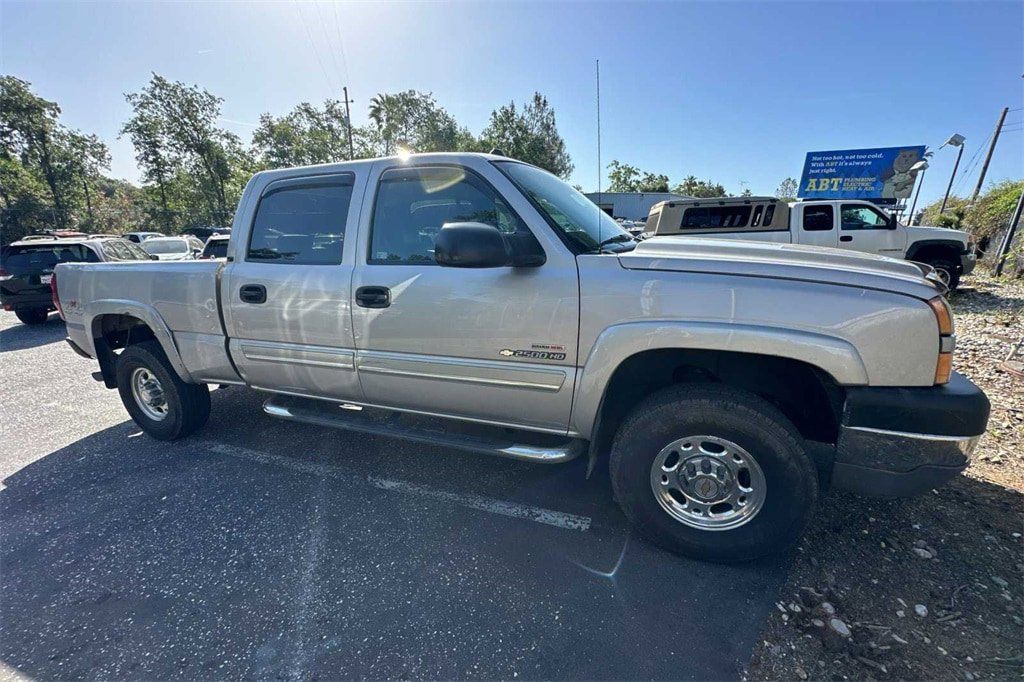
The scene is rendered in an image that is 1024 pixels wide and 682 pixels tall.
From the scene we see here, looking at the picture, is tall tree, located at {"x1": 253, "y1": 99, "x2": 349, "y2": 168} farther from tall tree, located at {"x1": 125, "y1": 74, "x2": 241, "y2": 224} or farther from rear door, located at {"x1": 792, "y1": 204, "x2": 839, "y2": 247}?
rear door, located at {"x1": 792, "y1": 204, "x2": 839, "y2": 247}

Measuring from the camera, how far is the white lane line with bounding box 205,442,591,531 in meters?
2.60

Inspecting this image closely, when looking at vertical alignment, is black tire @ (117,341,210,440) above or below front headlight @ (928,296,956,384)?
below

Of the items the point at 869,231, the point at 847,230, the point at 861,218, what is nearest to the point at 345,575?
the point at 847,230

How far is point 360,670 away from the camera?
1.74 meters

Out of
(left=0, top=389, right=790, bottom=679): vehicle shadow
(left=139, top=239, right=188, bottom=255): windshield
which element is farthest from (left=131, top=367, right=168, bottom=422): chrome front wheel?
(left=139, top=239, right=188, bottom=255): windshield

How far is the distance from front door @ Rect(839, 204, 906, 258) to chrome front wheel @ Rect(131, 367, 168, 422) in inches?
442

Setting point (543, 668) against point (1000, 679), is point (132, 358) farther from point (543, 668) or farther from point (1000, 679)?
point (1000, 679)

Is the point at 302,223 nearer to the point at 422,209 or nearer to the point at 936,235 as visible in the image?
the point at 422,209

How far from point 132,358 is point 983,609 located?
5518 mm

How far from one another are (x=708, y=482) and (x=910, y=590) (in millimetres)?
960

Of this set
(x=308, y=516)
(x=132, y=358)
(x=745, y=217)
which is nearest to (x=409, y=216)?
(x=308, y=516)

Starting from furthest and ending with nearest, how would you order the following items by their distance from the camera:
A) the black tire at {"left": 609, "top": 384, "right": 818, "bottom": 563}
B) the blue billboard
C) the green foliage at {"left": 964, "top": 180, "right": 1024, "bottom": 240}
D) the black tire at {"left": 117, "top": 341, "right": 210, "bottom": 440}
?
the blue billboard, the green foliage at {"left": 964, "top": 180, "right": 1024, "bottom": 240}, the black tire at {"left": 117, "top": 341, "right": 210, "bottom": 440}, the black tire at {"left": 609, "top": 384, "right": 818, "bottom": 563}

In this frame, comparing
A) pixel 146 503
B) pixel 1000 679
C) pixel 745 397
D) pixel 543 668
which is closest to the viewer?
pixel 1000 679

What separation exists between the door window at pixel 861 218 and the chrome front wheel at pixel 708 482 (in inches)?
369
